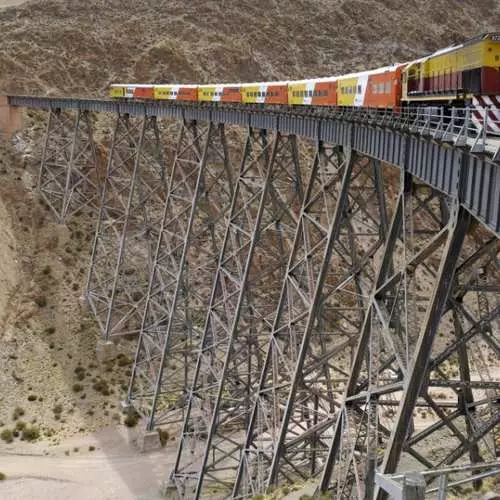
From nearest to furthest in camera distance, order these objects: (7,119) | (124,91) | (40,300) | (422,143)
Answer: (422,143), (40,300), (124,91), (7,119)

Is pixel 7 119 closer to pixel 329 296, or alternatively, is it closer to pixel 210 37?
pixel 210 37

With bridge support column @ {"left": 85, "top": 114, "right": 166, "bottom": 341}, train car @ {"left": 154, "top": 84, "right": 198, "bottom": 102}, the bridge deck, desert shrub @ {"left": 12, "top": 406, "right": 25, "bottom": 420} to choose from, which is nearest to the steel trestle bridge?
the bridge deck

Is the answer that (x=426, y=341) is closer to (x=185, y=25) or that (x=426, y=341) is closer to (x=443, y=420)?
(x=443, y=420)

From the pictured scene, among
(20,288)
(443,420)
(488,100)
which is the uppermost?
(488,100)

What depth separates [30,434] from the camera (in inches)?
988

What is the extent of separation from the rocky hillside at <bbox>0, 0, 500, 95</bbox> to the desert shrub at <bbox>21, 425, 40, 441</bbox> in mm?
24930

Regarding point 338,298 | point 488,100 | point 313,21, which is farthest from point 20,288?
point 313,21

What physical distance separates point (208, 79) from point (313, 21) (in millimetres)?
21036

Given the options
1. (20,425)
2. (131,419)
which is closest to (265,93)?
(131,419)

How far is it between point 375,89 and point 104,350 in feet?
56.3

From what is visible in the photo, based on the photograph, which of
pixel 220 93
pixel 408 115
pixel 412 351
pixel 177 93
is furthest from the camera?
pixel 177 93

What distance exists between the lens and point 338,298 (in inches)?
1452

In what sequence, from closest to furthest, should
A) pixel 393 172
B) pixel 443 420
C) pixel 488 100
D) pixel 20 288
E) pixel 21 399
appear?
pixel 443 420 → pixel 488 100 → pixel 21 399 → pixel 20 288 → pixel 393 172

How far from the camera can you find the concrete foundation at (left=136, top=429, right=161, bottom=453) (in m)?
24.5
